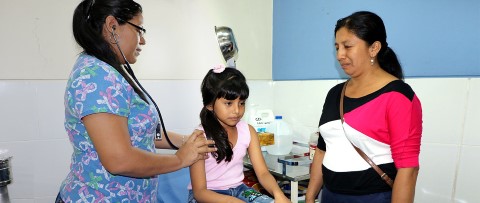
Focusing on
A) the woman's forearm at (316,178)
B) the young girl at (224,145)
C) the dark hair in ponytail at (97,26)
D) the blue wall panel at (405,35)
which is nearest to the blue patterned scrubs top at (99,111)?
the dark hair in ponytail at (97,26)

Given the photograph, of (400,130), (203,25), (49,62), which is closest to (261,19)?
(203,25)

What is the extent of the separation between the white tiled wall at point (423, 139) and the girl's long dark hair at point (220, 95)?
35.1 inches

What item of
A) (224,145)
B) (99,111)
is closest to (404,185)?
(224,145)

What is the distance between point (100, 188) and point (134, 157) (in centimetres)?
18

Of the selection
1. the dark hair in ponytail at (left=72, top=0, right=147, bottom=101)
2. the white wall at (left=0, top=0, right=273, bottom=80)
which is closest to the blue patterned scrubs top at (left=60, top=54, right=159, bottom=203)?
the dark hair in ponytail at (left=72, top=0, right=147, bottom=101)

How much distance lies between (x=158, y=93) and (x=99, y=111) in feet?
3.89

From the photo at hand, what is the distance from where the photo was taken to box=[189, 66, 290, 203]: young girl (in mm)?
1282

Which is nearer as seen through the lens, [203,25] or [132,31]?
[132,31]

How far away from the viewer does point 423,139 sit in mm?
1599

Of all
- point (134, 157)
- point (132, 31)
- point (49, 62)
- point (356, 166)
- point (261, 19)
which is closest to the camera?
point (134, 157)

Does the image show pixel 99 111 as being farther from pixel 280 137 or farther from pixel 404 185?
pixel 280 137

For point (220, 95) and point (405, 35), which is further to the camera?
point (405, 35)

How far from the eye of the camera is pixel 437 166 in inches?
61.3

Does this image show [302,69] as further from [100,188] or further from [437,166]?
[100,188]
